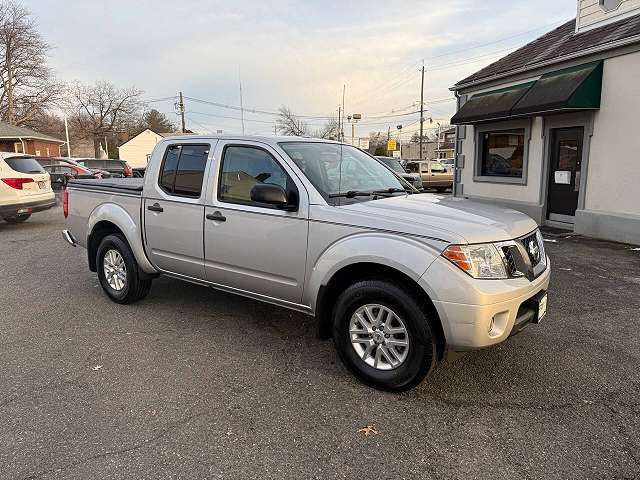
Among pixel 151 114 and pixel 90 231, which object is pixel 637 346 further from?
pixel 151 114

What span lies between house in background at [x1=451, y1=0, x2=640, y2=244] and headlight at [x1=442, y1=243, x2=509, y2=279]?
724 centimetres

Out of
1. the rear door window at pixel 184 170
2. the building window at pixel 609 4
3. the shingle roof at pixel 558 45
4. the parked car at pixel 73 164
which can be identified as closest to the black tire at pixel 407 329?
the rear door window at pixel 184 170

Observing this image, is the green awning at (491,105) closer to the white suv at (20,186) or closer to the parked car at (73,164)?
the white suv at (20,186)

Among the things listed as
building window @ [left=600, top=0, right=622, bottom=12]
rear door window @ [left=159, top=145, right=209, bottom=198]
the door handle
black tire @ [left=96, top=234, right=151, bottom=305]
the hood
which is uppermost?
building window @ [left=600, top=0, right=622, bottom=12]

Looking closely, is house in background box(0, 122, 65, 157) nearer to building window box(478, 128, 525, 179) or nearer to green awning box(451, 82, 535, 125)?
green awning box(451, 82, 535, 125)

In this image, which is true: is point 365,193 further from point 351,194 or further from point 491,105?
point 491,105

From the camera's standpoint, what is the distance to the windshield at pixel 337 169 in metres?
3.88

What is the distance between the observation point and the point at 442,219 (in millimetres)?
3275

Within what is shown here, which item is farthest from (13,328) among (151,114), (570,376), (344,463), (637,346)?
(151,114)

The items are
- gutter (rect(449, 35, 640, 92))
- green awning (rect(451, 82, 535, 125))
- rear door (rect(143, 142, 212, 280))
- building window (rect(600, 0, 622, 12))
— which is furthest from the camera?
green awning (rect(451, 82, 535, 125))

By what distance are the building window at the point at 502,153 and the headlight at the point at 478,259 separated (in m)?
9.47

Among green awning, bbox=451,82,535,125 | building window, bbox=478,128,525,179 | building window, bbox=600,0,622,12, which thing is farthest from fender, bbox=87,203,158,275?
building window, bbox=600,0,622,12

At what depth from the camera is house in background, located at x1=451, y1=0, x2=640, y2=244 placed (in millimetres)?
8945

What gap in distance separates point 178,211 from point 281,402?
87.2 inches
